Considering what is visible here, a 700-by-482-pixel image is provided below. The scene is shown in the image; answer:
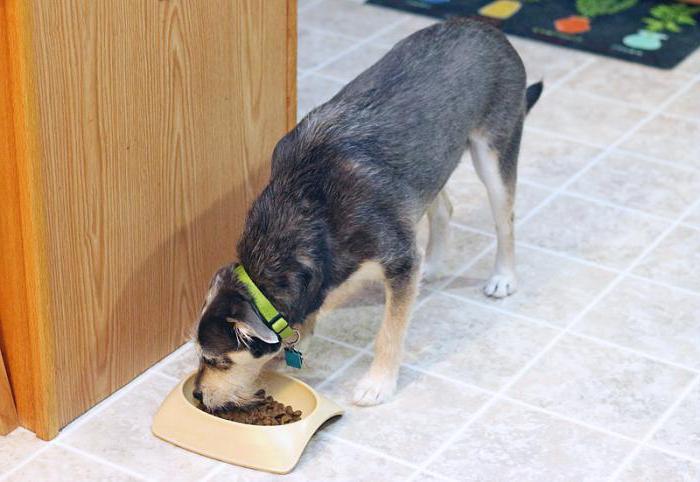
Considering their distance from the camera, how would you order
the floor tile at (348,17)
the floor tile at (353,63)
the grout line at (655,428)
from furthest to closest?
the floor tile at (348,17), the floor tile at (353,63), the grout line at (655,428)

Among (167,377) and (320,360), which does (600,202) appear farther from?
(167,377)

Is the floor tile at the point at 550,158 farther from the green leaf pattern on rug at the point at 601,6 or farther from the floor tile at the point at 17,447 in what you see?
the floor tile at the point at 17,447

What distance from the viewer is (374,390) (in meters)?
3.52

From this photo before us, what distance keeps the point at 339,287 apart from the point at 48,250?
2.56 ft

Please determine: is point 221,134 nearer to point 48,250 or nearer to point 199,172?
point 199,172

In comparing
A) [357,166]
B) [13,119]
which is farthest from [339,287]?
[13,119]

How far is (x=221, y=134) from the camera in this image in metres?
3.67

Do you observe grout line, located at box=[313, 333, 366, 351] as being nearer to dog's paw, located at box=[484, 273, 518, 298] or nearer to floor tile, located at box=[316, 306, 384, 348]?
floor tile, located at box=[316, 306, 384, 348]

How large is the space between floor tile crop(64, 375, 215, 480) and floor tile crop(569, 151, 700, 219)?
1.97 m

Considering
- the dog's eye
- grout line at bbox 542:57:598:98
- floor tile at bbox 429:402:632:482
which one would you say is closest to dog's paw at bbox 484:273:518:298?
floor tile at bbox 429:402:632:482

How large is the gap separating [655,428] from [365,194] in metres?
1.05

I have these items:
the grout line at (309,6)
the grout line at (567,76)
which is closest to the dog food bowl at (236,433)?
the grout line at (567,76)

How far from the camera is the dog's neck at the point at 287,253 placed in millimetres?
3221

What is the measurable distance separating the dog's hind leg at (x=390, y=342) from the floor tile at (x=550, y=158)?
144 centimetres
